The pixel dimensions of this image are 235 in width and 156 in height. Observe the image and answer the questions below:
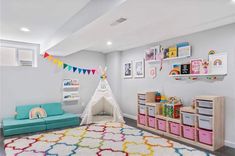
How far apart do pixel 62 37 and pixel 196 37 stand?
9.76 feet

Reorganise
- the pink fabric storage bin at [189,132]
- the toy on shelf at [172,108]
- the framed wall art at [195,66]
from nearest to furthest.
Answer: the pink fabric storage bin at [189,132] → the framed wall art at [195,66] → the toy on shelf at [172,108]

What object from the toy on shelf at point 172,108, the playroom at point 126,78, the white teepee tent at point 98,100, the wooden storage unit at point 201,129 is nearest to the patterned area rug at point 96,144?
the playroom at point 126,78

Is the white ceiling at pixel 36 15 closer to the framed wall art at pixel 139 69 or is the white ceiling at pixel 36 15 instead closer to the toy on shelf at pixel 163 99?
the framed wall art at pixel 139 69

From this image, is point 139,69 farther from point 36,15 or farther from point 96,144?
point 36,15

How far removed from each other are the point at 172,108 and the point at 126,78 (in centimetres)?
225

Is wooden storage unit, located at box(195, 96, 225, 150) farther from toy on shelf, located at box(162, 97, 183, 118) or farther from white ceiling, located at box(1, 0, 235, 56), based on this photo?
white ceiling, located at box(1, 0, 235, 56)

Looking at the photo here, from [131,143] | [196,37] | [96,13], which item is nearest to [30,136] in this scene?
[131,143]

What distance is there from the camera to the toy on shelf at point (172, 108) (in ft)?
12.6

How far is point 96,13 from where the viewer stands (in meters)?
2.35

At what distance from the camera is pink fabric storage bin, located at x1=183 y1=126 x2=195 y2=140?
3.45 meters

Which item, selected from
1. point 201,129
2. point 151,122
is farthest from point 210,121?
point 151,122

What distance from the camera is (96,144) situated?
3412mm

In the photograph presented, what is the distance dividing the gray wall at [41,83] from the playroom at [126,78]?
3 centimetres

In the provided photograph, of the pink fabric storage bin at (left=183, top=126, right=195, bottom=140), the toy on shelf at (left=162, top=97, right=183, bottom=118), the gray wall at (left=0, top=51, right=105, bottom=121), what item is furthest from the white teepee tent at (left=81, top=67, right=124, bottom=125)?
the pink fabric storage bin at (left=183, top=126, right=195, bottom=140)
